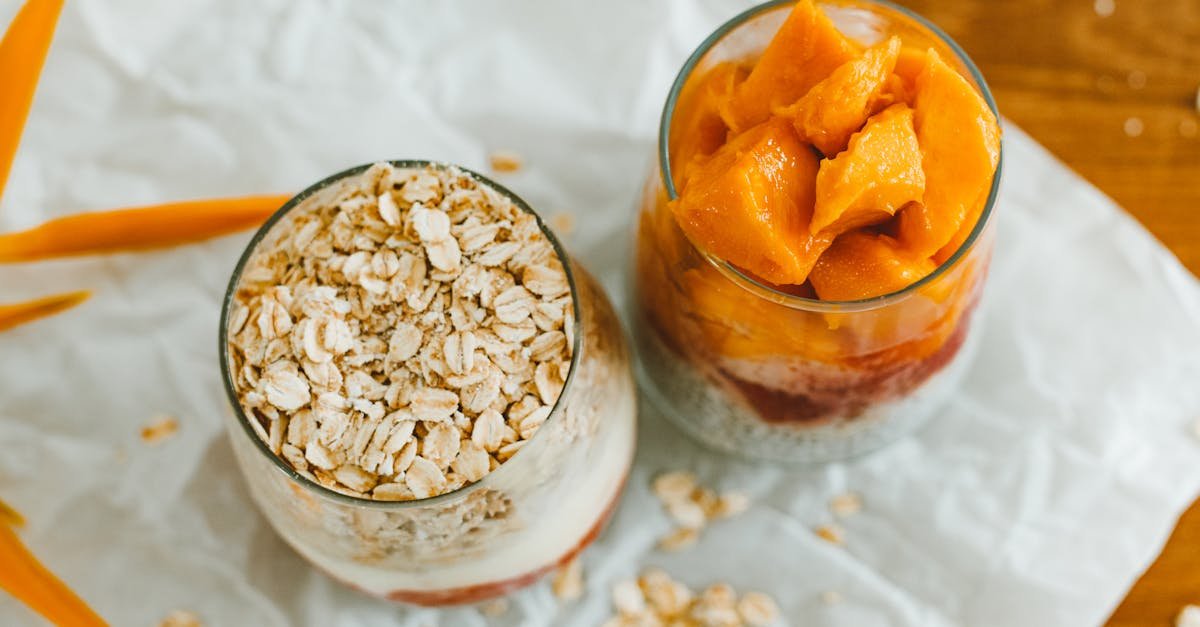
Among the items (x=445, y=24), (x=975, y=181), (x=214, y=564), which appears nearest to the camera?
(x=975, y=181)

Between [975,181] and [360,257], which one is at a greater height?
[975,181]

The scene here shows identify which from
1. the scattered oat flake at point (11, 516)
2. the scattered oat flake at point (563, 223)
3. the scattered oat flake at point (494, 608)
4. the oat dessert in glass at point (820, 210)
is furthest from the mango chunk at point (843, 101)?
the scattered oat flake at point (11, 516)

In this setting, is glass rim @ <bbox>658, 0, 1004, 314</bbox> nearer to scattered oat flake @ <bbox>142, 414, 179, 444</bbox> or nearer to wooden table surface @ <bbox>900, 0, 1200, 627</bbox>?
wooden table surface @ <bbox>900, 0, 1200, 627</bbox>

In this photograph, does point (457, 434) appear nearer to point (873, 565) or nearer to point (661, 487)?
point (661, 487)

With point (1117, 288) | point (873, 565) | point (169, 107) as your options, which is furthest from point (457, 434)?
point (1117, 288)

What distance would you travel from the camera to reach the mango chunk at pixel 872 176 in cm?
67

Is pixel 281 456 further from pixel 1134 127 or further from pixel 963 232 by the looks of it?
pixel 1134 127

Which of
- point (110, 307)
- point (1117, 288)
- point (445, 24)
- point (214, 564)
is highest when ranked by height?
point (445, 24)

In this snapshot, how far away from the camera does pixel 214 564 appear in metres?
1.01

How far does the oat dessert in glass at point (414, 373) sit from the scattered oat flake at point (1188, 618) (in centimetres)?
56

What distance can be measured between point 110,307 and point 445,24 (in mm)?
420

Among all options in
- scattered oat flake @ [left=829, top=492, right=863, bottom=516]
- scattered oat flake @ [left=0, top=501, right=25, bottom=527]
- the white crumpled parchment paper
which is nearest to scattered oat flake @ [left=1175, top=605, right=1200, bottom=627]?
the white crumpled parchment paper

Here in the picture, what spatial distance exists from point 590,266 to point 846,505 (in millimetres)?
329

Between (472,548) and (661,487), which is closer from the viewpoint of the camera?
(472,548)
